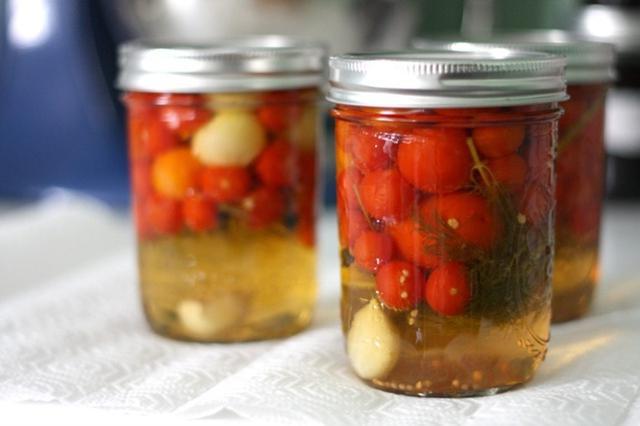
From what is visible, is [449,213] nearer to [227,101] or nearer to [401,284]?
[401,284]

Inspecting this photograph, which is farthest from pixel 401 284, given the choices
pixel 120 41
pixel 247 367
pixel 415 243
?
pixel 120 41

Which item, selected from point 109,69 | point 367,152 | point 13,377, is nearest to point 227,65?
point 367,152

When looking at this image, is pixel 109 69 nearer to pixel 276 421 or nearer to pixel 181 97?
pixel 181 97

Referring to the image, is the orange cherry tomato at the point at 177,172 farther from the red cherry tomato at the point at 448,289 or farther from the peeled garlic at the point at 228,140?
the red cherry tomato at the point at 448,289

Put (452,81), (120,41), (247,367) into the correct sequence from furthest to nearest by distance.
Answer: (120,41) < (247,367) < (452,81)

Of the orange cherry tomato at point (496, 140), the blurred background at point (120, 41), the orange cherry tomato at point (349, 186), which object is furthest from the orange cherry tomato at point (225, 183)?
the blurred background at point (120, 41)

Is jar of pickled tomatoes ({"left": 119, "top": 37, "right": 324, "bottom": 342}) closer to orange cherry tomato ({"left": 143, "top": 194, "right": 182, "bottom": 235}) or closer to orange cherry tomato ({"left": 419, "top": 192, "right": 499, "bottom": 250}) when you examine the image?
orange cherry tomato ({"left": 143, "top": 194, "right": 182, "bottom": 235})
